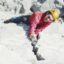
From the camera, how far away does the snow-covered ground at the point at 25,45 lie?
415 cm

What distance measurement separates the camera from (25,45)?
458 cm

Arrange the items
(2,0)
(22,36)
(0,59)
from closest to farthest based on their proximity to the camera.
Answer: (0,59) < (22,36) < (2,0)

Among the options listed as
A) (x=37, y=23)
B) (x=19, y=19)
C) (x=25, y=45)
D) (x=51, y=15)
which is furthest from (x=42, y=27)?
(x=25, y=45)

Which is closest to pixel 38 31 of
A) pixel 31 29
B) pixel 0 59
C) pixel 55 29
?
pixel 31 29

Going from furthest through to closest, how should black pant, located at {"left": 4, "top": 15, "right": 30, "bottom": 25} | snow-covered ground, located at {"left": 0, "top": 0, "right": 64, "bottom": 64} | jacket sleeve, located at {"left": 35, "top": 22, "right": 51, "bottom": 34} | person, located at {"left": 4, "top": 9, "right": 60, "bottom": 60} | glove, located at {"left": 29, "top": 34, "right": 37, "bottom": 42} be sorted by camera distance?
black pant, located at {"left": 4, "top": 15, "right": 30, "bottom": 25} < jacket sleeve, located at {"left": 35, "top": 22, "right": 51, "bottom": 34} < person, located at {"left": 4, "top": 9, "right": 60, "bottom": 60} < glove, located at {"left": 29, "top": 34, "right": 37, "bottom": 42} < snow-covered ground, located at {"left": 0, "top": 0, "right": 64, "bottom": 64}

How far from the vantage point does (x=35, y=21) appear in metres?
5.25

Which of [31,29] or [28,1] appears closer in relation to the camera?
[31,29]

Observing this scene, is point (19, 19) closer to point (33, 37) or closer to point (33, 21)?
point (33, 21)

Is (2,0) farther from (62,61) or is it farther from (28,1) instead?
(62,61)

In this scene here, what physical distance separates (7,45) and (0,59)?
0.52 metres

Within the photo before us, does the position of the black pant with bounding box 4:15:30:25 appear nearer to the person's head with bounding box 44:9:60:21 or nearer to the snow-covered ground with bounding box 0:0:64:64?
the snow-covered ground with bounding box 0:0:64:64

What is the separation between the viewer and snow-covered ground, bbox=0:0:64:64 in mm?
4148

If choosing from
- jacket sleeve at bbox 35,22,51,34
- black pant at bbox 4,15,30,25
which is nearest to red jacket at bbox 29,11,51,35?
jacket sleeve at bbox 35,22,51,34

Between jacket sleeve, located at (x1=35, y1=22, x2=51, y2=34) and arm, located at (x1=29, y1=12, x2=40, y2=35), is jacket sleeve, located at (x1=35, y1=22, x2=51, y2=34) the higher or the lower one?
the lower one
